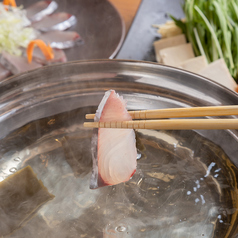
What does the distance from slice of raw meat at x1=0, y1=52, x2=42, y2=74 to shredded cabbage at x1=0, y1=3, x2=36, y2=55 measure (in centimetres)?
6

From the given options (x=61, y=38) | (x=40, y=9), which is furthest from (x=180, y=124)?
(x=40, y=9)

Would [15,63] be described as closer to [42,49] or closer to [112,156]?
[42,49]

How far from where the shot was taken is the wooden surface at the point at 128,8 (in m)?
1.89

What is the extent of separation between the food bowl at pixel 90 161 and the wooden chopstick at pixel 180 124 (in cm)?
18

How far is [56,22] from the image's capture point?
69.0 inches

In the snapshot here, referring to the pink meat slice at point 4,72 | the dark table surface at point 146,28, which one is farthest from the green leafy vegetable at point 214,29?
the pink meat slice at point 4,72

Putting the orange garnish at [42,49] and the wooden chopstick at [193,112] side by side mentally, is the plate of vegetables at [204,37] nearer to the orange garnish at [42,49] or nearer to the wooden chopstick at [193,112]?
the orange garnish at [42,49]

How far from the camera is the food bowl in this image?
0.73m

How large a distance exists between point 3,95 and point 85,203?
42 centimetres

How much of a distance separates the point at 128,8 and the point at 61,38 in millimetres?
595

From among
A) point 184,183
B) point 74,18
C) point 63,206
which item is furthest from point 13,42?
point 184,183

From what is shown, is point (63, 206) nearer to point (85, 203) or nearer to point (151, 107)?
point (85, 203)

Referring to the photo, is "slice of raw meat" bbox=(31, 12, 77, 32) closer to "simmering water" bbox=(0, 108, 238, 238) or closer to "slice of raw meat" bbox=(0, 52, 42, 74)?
"slice of raw meat" bbox=(0, 52, 42, 74)

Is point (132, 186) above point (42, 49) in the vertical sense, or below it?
below
